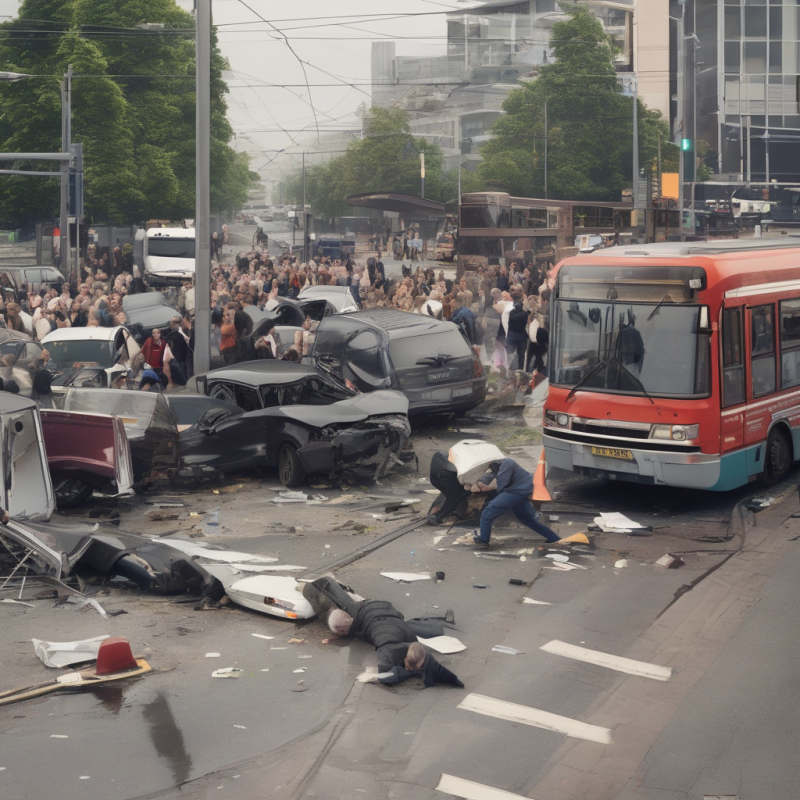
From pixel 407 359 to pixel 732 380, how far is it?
563 centimetres

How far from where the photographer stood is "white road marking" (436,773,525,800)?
579 cm

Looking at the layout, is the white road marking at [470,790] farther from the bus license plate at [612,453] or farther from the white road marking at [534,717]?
the bus license plate at [612,453]

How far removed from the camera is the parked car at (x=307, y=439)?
13.6m

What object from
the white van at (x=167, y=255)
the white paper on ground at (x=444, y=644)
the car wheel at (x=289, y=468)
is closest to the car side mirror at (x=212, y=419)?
the car wheel at (x=289, y=468)

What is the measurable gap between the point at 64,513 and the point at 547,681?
6868 millimetres

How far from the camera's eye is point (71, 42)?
53.0 meters

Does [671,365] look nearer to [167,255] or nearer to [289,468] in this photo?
[289,468]

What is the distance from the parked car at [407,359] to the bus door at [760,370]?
5.30 m

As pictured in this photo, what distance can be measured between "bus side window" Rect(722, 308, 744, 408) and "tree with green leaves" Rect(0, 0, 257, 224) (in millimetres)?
46022

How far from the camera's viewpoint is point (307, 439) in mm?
13719

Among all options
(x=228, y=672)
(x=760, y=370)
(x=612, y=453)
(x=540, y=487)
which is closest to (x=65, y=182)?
(x=540, y=487)

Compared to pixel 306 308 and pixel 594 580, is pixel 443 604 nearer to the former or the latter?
pixel 594 580

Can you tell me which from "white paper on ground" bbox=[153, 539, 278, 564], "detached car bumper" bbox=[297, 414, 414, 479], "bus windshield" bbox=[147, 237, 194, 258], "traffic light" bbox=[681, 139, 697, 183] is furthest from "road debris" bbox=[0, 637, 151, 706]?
"traffic light" bbox=[681, 139, 697, 183]

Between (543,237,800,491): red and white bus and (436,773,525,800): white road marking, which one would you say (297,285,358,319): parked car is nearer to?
(543,237,800,491): red and white bus
